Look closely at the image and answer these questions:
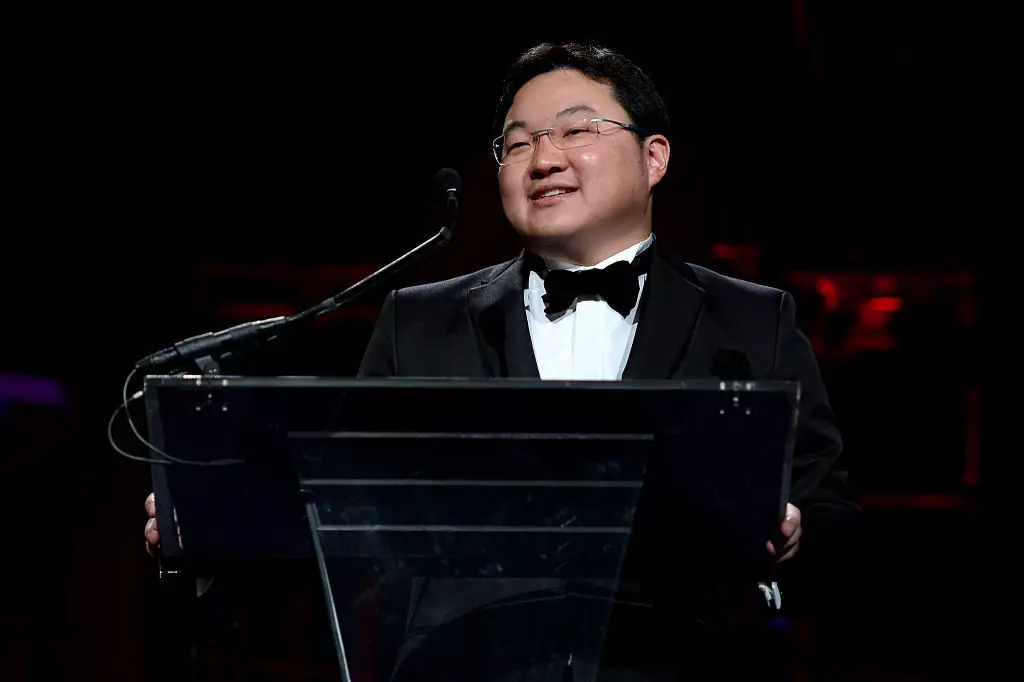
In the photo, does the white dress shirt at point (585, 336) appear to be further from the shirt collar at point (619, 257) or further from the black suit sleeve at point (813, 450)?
the black suit sleeve at point (813, 450)

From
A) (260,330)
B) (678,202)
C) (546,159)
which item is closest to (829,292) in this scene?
(678,202)

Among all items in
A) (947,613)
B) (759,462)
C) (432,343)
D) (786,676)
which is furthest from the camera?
(947,613)

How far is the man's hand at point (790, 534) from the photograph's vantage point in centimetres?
116

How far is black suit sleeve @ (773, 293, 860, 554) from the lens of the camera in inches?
62.3

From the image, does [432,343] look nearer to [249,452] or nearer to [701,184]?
[249,452]

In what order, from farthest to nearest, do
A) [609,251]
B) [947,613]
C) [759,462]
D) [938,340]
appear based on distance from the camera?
1. [938,340]
2. [947,613]
3. [609,251]
4. [759,462]

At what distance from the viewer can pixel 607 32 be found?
12.4 ft

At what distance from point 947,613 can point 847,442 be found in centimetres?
66

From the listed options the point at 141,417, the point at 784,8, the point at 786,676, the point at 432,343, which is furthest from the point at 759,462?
the point at 784,8

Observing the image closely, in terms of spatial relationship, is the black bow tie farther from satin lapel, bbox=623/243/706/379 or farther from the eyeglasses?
the eyeglasses

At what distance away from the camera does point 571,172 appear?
179 centimetres

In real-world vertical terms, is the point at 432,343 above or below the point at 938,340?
above

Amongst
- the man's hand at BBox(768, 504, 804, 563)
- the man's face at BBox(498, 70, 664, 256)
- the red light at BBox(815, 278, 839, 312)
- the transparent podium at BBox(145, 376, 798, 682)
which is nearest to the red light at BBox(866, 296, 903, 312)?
the red light at BBox(815, 278, 839, 312)

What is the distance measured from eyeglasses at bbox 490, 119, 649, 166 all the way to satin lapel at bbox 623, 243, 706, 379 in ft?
0.76
